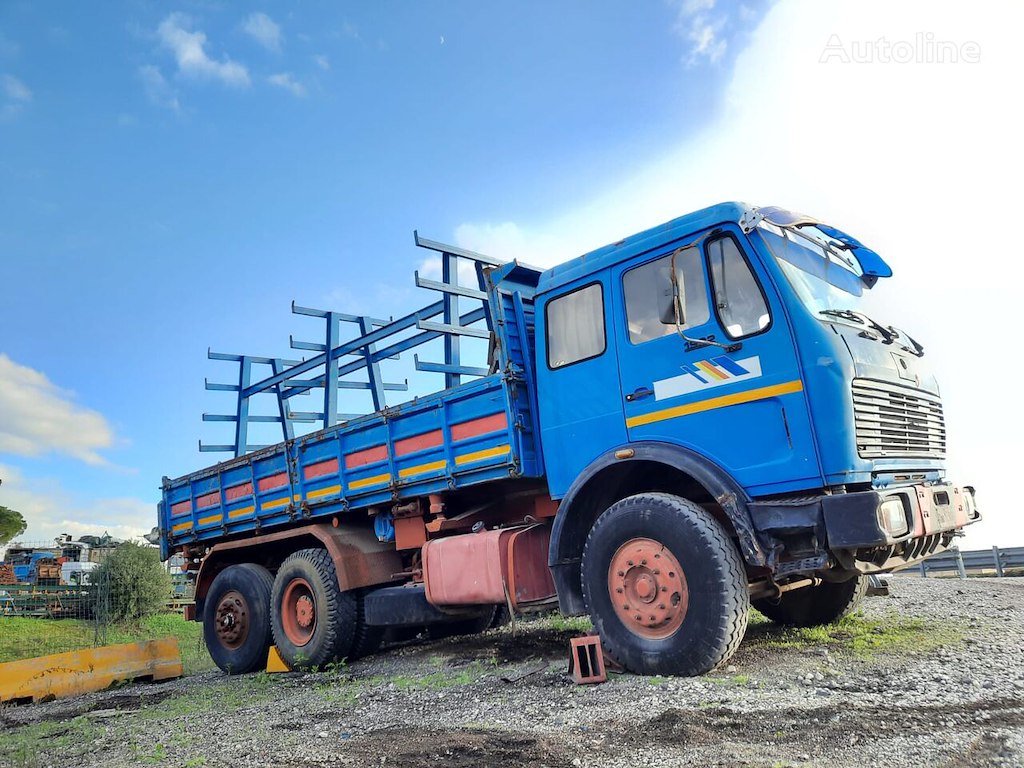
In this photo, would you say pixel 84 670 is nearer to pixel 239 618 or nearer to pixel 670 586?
pixel 239 618

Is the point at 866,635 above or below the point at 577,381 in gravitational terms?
below

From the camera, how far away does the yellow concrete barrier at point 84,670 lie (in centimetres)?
791

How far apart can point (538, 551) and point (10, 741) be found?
13.3ft

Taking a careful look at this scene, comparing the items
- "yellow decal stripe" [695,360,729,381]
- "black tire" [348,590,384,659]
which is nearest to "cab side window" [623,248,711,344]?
"yellow decal stripe" [695,360,729,381]

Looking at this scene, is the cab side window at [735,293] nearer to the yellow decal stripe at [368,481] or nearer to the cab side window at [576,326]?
the cab side window at [576,326]

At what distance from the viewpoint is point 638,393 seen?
5262mm

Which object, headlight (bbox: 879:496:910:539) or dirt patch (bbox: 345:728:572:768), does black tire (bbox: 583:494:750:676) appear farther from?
dirt patch (bbox: 345:728:572:768)

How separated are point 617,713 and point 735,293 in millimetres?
2643

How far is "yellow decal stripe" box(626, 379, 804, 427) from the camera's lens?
4566 millimetres

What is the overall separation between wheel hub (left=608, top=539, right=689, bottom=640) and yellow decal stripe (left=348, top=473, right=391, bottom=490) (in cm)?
283

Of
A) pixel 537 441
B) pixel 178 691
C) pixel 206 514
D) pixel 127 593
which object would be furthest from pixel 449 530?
pixel 127 593

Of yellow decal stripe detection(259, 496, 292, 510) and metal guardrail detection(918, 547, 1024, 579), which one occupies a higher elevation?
yellow decal stripe detection(259, 496, 292, 510)

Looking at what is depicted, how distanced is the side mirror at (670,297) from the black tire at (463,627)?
487 centimetres

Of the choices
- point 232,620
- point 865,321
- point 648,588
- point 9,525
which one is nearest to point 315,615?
point 232,620
